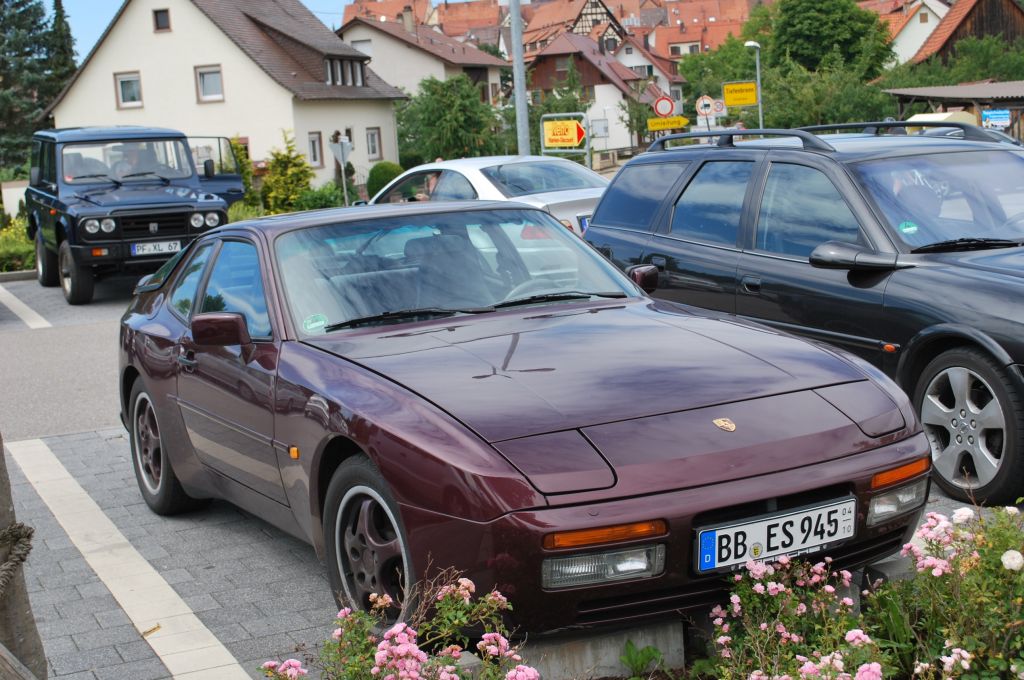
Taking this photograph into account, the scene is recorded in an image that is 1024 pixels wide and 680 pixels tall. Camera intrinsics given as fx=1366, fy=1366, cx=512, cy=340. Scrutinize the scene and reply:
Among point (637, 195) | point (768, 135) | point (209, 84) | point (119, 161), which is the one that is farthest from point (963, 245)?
point (209, 84)

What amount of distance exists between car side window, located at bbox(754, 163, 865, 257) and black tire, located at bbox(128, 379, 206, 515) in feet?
10.7

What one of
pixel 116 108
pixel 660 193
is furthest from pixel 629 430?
pixel 116 108

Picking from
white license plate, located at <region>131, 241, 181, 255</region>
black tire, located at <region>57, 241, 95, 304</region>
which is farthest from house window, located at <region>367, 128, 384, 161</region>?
white license plate, located at <region>131, 241, 181, 255</region>

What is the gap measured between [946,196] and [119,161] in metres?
13.6

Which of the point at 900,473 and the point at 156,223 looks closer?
the point at 900,473

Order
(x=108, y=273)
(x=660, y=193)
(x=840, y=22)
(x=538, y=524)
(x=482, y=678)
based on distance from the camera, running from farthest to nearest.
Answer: (x=840, y=22)
(x=108, y=273)
(x=660, y=193)
(x=538, y=524)
(x=482, y=678)

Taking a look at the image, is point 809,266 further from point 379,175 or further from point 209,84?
point 209,84

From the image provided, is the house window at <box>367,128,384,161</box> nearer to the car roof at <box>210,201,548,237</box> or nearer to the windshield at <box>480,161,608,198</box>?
the windshield at <box>480,161,608,198</box>

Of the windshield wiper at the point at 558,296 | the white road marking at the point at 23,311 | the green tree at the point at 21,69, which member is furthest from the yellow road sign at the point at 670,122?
the green tree at the point at 21,69

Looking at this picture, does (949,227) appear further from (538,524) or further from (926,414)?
(538,524)

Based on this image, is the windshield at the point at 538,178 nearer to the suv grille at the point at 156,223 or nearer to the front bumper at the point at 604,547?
the suv grille at the point at 156,223

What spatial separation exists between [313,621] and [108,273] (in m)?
14.2

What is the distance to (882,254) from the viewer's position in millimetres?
6484

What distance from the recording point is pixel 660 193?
8.26m
